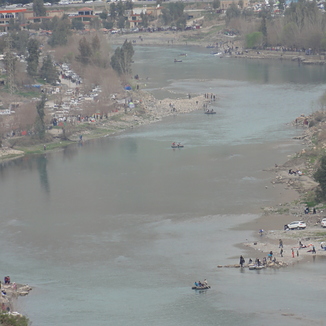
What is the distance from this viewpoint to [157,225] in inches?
1000

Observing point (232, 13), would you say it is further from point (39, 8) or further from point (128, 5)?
point (39, 8)

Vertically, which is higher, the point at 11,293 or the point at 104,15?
the point at 104,15

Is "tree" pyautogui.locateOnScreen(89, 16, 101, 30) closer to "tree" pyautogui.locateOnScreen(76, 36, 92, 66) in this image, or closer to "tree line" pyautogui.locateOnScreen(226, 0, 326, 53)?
"tree line" pyautogui.locateOnScreen(226, 0, 326, 53)

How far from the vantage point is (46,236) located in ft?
81.5

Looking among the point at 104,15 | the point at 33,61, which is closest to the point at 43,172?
the point at 33,61

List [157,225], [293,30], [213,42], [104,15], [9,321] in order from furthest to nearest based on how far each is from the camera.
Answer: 1. [104,15]
2. [213,42]
3. [293,30]
4. [157,225]
5. [9,321]

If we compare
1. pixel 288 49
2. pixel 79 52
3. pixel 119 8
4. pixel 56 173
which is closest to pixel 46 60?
pixel 79 52

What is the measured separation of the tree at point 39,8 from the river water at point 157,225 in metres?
39.8

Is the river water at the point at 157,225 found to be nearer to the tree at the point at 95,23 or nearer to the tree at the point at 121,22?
the tree at the point at 95,23

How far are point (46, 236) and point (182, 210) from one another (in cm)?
414

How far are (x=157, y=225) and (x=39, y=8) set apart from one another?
2299 inches

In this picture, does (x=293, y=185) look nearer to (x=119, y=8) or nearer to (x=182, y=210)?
(x=182, y=210)

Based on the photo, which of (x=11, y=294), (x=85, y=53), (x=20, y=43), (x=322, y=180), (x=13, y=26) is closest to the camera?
(x=11, y=294)

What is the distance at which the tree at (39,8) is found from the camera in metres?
80.3
